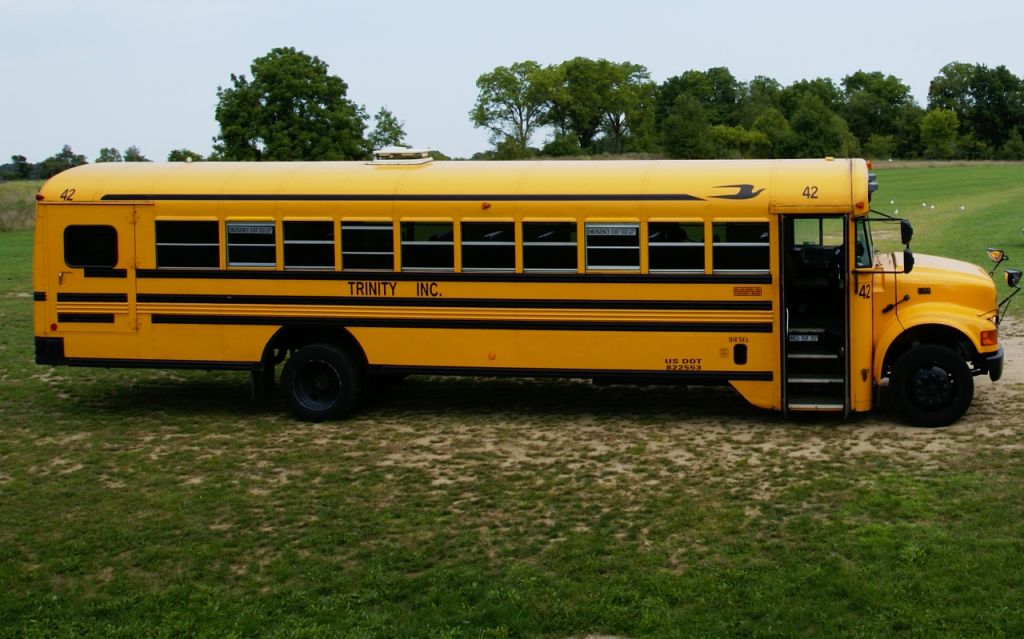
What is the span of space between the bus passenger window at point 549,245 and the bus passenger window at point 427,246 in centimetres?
84

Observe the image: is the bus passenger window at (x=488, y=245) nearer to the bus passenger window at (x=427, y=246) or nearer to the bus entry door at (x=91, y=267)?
the bus passenger window at (x=427, y=246)

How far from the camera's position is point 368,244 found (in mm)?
13484

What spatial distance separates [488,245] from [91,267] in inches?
183

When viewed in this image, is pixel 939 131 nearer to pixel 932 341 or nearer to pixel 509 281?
pixel 932 341

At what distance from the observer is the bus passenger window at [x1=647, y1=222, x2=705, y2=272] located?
12789 millimetres

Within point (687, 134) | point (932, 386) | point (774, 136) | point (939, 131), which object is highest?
point (939, 131)

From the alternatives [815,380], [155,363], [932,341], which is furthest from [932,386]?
[155,363]

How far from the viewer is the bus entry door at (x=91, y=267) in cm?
1388

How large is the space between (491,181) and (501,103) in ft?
324

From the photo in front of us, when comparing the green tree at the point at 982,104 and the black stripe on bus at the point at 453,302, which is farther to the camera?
the green tree at the point at 982,104

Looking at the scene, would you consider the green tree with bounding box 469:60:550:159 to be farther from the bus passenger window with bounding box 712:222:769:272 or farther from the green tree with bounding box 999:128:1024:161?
the bus passenger window with bounding box 712:222:769:272

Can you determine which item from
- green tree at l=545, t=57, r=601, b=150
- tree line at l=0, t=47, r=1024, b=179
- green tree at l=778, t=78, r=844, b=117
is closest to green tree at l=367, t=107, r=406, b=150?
tree line at l=0, t=47, r=1024, b=179

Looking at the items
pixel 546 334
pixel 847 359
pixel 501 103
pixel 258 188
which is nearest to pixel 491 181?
pixel 546 334

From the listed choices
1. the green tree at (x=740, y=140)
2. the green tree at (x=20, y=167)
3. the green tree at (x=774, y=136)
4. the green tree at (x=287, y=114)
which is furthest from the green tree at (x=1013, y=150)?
the green tree at (x=20, y=167)
